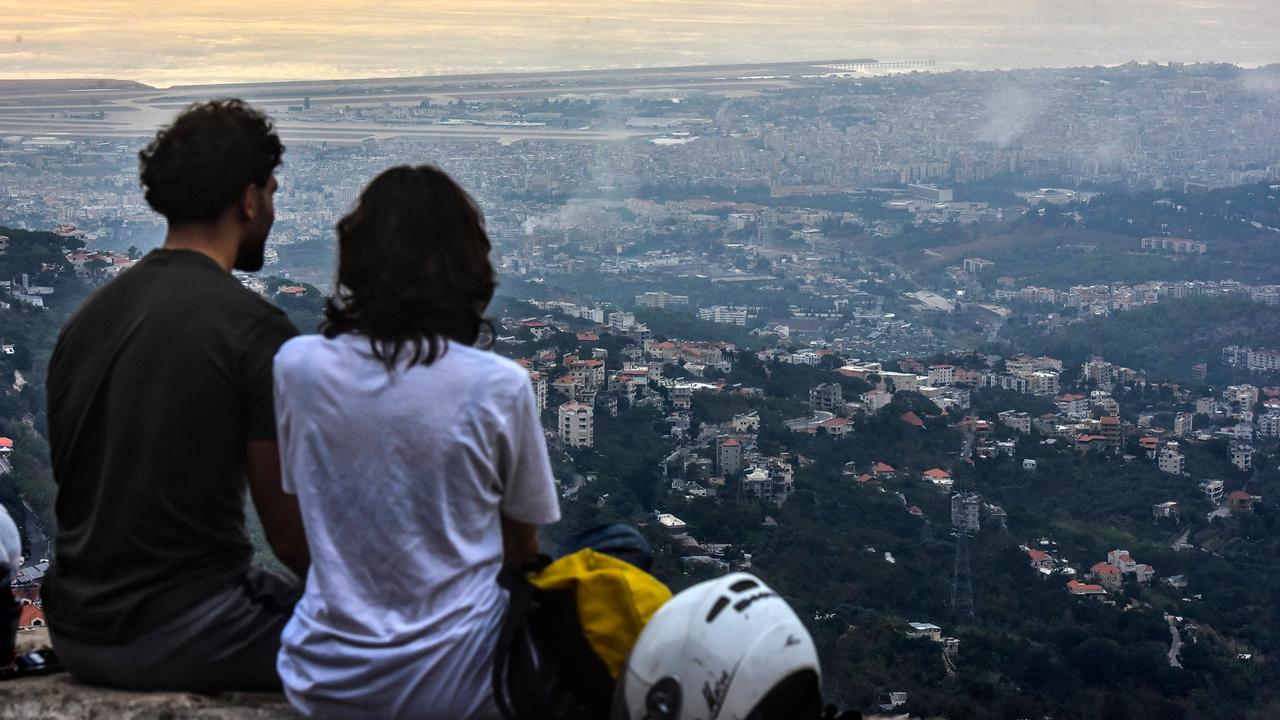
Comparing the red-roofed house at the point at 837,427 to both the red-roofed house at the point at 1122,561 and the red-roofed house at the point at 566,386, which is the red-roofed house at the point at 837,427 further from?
the red-roofed house at the point at 1122,561

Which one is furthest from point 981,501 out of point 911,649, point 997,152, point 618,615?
point 997,152

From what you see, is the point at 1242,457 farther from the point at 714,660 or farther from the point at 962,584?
the point at 714,660

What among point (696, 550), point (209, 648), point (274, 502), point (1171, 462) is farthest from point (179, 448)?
point (1171, 462)

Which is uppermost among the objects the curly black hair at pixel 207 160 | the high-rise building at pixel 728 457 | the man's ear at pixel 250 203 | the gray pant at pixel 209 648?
the curly black hair at pixel 207 160

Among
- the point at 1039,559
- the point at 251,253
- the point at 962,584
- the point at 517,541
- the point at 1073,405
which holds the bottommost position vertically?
the point at 1073,405

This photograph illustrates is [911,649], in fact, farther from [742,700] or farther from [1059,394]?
[1059,394]

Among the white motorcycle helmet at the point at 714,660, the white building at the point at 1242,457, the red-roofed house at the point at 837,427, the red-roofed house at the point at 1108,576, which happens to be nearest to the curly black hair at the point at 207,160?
the white motorcycle helmet at the point at 714,660

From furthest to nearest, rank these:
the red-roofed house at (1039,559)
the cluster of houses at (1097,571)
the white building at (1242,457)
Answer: the white building at (1242,457) → the red-roofed house at (1039,559) → the cluster of houses at (1097,571)

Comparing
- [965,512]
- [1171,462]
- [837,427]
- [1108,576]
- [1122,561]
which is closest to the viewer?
[1108,576]
